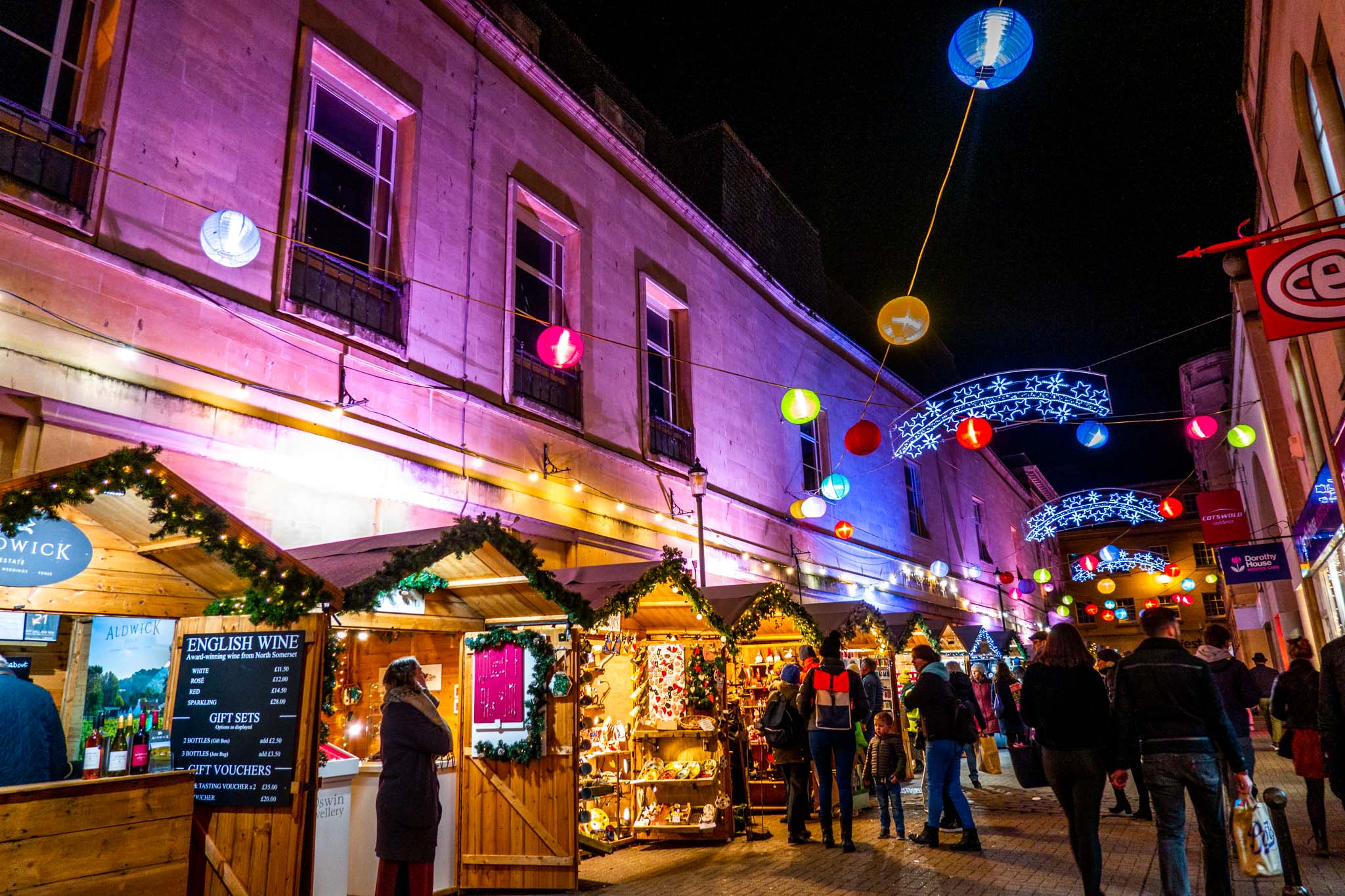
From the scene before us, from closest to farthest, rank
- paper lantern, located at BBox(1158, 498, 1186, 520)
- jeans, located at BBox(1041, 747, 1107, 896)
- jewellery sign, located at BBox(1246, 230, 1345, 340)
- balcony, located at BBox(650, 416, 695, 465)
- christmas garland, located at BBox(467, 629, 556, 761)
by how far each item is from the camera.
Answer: jeans, located at BBox(1041, 747, 1107, 896), jewellery sign, located at BBox(1246, 230, 1345, 340), christmas garland, located at BBox(467, 629, 556, 761), balcony, located at BBox(650, 416, 695, 465), paper lantern, located at BBox(1158, 498, 1186, 520)

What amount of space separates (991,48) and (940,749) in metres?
6.77

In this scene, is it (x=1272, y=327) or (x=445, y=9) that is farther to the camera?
(x=445, y=9)

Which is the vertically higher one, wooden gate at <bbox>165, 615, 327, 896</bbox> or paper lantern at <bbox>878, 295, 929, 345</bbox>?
paper lantern at <bbox>878, 295, 929, 345</bbox>

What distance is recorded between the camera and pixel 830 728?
8.93m

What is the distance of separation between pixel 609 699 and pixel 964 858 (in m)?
4.71

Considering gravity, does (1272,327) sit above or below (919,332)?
below

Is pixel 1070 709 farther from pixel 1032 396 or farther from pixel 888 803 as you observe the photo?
pixel 1032 396

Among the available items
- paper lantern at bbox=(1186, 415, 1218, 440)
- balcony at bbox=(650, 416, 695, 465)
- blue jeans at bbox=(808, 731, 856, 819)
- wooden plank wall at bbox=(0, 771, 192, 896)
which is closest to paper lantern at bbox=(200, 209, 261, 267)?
wooden plank wall at bbox=(0, 771, 192, 896)

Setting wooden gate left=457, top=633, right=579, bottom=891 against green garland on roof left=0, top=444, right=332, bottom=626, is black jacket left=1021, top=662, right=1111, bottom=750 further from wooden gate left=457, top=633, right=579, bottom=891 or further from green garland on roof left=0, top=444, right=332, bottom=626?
green garland on roof left=0, top=444, right=332, bottom=626

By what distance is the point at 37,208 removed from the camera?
6.80 meters

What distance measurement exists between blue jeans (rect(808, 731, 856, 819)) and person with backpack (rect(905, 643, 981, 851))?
79 centimetres

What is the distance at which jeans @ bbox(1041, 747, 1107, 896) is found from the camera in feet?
18.4

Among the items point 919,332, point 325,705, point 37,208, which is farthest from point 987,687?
point 37,208

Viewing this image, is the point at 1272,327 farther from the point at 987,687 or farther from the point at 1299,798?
the point at 987,687
